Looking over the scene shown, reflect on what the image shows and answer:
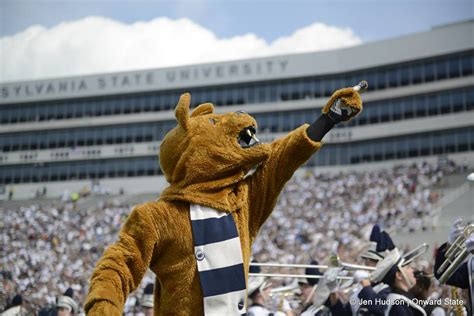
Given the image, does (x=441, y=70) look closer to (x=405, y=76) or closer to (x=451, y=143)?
(x=405, y=76)

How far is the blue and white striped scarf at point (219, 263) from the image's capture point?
3.63m

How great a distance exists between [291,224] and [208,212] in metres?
21.8

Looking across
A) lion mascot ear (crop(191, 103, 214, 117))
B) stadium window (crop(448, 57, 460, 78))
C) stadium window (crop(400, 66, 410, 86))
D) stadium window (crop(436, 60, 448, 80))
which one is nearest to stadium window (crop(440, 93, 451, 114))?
stadium window (crop(436, 60, 448, 80))

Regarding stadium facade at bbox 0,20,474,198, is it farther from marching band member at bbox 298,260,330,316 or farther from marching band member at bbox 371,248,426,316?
marching band member at bbox 371,248,426,316

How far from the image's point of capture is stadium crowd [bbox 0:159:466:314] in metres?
21.7

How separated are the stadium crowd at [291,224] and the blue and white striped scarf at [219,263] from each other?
14470mm

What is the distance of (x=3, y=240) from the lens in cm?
2786

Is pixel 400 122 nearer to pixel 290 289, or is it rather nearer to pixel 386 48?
pixel 386 48

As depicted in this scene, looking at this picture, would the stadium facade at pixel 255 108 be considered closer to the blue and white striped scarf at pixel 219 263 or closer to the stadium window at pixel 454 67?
the stadium window at pixel 454 67

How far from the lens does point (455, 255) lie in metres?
4.52

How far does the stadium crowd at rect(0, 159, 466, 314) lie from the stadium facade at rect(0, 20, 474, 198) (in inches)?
142

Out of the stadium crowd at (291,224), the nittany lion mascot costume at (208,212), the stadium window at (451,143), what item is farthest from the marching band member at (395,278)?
the stadium window at (451,143)

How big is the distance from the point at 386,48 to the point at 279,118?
21.2ft

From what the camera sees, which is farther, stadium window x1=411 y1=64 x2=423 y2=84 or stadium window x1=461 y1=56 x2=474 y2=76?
stadium window x1=411 y1=64 x2=423 y2=84
